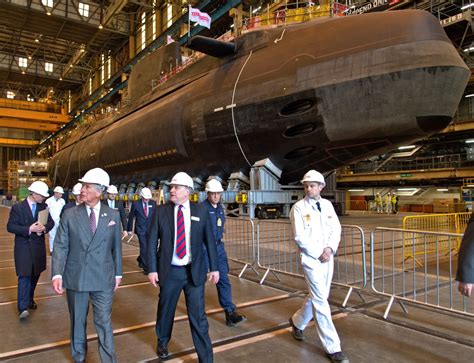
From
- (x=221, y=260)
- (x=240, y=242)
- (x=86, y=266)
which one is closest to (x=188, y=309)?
(x=86, y=266)

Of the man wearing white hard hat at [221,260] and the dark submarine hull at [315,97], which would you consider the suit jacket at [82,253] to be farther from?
the dark submarine hull at [315,97]

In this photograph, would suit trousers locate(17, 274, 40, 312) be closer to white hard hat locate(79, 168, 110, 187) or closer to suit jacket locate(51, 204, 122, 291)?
suit jacket locate(51, 204, 122, 291)

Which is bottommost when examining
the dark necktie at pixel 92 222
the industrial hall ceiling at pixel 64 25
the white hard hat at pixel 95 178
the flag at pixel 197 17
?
the dark necktie at pixel 92 222

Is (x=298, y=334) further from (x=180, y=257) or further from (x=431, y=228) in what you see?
(x=431, y=228)

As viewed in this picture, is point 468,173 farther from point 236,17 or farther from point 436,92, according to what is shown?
point 436,92

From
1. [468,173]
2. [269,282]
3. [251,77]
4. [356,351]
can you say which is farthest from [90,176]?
[468,173]

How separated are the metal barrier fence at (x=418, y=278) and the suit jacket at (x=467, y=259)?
7.09ft

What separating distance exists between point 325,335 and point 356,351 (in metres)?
0.47

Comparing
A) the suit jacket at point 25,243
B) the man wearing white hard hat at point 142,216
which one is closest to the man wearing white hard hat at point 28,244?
the suit jacket at point 25,243

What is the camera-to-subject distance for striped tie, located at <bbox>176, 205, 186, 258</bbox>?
3.50 m

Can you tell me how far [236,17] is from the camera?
83.2 feet

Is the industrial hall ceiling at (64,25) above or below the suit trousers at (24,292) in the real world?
above

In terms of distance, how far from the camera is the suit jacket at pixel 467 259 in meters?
2.39

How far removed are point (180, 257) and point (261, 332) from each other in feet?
5.04
